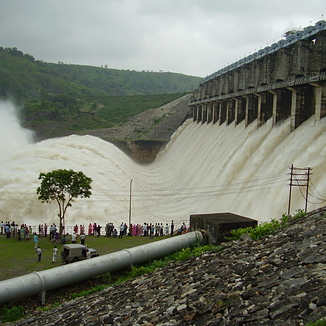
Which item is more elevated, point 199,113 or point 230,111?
point 199,113

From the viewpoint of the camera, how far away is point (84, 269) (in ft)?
41.1

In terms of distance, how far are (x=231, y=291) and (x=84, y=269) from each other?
675 cm

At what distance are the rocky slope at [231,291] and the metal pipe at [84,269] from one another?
782 mm

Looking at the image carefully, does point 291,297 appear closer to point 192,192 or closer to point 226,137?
point 192,192

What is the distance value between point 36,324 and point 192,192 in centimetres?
2622

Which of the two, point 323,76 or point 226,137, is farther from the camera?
point 226,137

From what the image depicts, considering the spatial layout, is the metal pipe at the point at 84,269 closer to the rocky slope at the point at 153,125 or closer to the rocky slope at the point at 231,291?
the rocky slope at the point at 231,291

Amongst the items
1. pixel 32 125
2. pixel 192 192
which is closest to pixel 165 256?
pixel 192 192

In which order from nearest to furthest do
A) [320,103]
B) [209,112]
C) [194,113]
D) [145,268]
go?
1. [145,268]
2. [320,103]
3. [209,112]
4. [194,113]

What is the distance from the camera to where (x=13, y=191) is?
26.9 m

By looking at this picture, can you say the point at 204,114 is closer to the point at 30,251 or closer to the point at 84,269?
the point at 30,251

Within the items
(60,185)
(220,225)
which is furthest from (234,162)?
(220,225)

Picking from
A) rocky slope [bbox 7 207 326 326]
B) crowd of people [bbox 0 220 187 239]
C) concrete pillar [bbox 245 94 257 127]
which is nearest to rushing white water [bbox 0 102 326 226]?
concrete pillar [bbox 245 94 257 127]

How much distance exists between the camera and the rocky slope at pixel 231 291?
5711 mm
